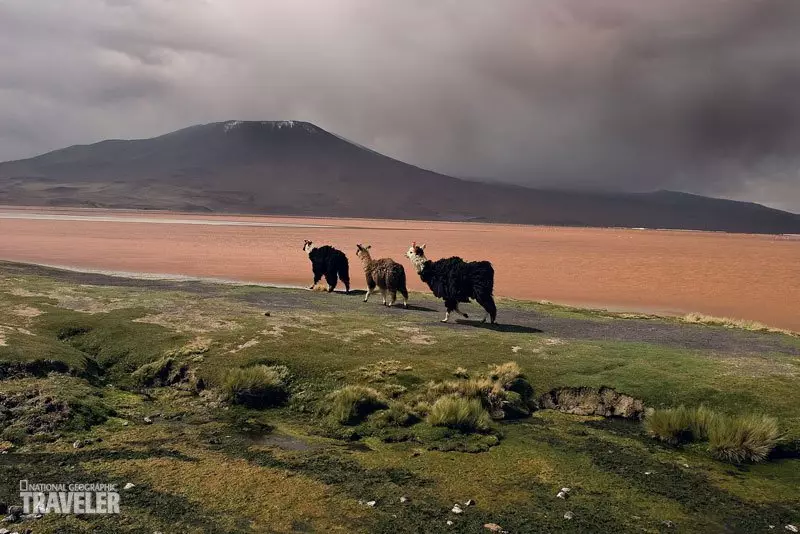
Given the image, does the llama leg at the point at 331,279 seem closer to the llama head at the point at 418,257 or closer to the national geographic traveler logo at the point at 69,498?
the llama head at the point at 418,257

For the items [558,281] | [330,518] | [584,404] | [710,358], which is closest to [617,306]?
[558,281]

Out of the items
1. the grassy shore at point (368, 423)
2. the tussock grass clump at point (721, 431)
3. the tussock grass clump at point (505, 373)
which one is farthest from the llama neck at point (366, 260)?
the tussock grass clump at point (721, 431)

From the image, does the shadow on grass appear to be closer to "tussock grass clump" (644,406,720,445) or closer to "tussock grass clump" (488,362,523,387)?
"tussock grass clump" (488,362,523,387)

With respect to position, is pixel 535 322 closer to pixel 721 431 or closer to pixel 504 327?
pixel 504 327

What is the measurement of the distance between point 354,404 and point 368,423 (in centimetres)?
55

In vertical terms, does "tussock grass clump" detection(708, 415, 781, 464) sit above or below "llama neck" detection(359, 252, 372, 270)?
below

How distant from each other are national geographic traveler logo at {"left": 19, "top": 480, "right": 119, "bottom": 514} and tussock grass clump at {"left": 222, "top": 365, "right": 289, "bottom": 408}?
3.85 metres

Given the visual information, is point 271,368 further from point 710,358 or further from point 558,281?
point 558,281

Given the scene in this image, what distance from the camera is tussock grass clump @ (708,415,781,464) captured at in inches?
356

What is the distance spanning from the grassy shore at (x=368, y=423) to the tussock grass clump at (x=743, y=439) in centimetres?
21

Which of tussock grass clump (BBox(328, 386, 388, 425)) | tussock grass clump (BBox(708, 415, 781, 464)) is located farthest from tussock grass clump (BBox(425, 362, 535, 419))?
tussock grass clump (BBox(708, 415, 781, 464))

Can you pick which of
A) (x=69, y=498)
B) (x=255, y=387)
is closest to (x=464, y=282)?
(x=255, y=387)

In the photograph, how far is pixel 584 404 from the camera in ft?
38.0

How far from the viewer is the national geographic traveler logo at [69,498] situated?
6.77 meters
